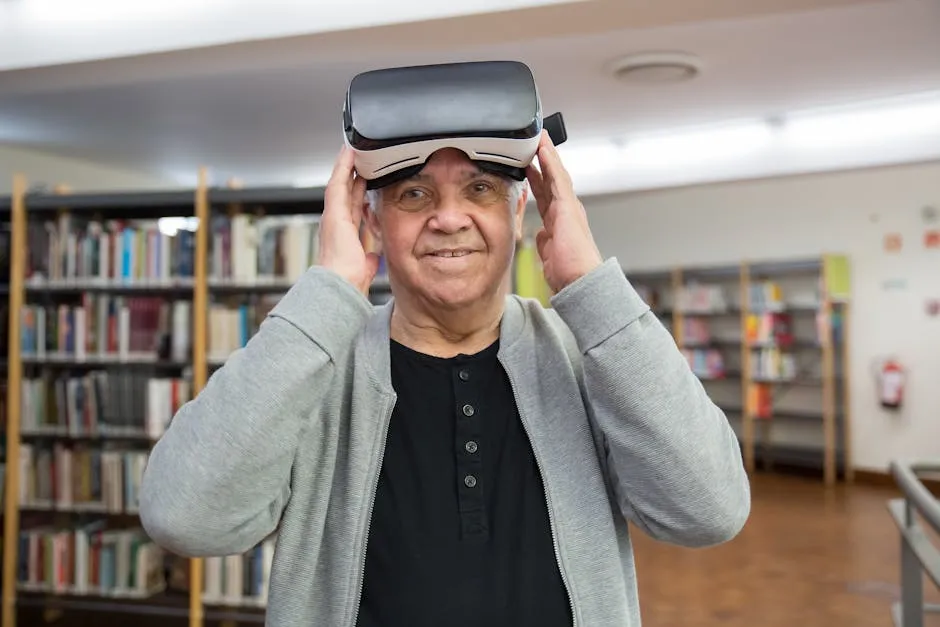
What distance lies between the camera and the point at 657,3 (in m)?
2.67

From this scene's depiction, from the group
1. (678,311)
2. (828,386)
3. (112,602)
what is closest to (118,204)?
(112,602)

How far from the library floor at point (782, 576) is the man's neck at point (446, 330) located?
9.74 ft

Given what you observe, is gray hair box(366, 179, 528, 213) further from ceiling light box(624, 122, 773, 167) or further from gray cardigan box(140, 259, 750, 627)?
ceiling light box(624, 122, 773, 167)

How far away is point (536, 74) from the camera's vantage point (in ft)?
14.0

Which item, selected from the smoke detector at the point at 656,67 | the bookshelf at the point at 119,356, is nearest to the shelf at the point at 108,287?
the bookshelf at the point at 119,356

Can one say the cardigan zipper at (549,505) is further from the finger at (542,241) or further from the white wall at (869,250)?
the white wall at (869,250)

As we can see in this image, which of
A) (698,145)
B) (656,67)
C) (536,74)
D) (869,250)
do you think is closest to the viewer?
(656,67)

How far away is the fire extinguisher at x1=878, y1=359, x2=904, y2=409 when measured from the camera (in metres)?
6.57

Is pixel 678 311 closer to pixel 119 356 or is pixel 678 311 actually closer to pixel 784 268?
pixel 784 268

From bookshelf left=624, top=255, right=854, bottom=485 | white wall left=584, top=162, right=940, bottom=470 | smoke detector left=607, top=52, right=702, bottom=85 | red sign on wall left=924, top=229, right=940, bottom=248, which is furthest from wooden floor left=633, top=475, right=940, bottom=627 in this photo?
smoke detector left=607, top=52, right=702, bottom=85

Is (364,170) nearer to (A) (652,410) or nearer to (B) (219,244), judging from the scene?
(A) (652,410)

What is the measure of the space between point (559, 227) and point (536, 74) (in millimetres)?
3504

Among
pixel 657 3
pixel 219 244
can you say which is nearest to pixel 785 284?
pixel 657 3

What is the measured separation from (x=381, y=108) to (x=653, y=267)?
25.4ft
